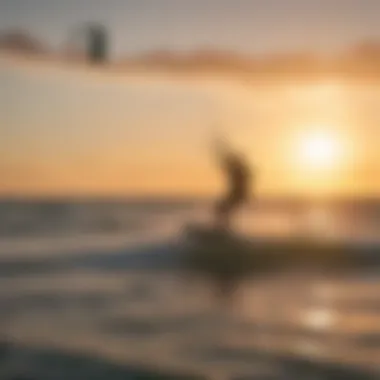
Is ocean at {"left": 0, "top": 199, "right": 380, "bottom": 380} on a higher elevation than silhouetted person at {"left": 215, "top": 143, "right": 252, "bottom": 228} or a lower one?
lower

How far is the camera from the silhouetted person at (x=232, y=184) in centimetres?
112

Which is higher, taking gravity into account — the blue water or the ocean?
the blue water

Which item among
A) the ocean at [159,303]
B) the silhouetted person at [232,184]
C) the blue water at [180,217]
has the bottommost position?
the ocean at [159,303]

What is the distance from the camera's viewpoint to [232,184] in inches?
44.4

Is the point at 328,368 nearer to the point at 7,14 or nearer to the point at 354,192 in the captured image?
the point at 354,192

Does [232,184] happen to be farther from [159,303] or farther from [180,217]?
[159,303]

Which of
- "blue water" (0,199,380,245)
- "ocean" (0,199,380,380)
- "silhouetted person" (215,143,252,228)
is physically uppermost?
"silhouetted person" (215,143,252,228)

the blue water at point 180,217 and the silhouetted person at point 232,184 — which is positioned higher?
the silhouetted person at point 232,184

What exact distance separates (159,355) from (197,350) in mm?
55

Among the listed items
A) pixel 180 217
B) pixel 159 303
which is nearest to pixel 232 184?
pixel 180 217

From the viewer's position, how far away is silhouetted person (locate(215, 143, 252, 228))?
3.68 ft

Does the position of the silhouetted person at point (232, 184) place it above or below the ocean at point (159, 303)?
above

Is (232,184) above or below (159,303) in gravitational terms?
above

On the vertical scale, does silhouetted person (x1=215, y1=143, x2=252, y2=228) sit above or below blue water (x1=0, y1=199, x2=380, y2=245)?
above
